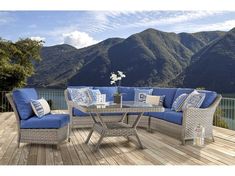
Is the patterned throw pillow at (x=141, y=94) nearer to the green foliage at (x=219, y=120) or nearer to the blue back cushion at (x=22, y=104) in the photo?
the green foliage at (x=219, y=120)

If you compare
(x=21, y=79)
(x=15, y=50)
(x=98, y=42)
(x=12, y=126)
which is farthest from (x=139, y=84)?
(x=12, y=126)

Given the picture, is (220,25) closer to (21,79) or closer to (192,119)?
(21,79)

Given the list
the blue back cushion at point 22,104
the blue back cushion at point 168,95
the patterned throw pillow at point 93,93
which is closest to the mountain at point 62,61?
the patterned throw pillow at point 93,93

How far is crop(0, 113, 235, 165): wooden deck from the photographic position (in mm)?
4055

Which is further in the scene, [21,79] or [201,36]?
[201,36]

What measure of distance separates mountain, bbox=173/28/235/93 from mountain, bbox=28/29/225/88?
1.44 meters

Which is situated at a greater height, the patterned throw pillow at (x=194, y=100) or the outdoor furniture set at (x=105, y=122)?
the patterned throw pillow at (x=194, y=100)

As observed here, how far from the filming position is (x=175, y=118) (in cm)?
539

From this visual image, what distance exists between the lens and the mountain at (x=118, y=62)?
27.2 m

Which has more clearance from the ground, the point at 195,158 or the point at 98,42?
the point at 98,42

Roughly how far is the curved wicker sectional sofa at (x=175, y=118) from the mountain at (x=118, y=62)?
17.6 metres

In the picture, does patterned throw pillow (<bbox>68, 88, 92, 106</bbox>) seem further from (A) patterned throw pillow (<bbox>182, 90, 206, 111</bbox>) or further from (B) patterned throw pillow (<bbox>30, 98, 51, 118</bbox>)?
(A) patterned throw pillow (<bbox>182, 90, 206, 111</bbox>)

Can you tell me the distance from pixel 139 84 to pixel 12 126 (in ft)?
66.6

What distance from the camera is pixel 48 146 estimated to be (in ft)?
16.0
